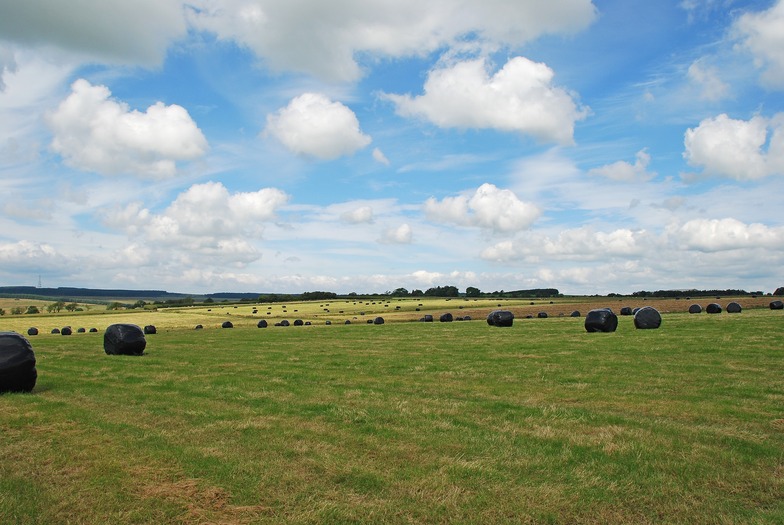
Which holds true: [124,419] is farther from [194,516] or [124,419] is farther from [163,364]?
[163,364]

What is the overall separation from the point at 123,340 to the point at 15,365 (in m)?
13.4

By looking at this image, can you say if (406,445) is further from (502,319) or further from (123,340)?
(502,319)

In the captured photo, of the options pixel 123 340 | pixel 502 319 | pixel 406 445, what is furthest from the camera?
pixel 502 319

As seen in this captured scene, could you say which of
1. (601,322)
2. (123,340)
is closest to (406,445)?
(123,340)

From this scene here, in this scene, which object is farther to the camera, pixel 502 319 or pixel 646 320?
pixel 502 319

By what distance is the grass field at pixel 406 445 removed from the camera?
293 inches

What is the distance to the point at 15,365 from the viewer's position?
1641 centimetres

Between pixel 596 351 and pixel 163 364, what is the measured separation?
790 inches

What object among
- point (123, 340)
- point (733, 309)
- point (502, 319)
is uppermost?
point (733, 309)

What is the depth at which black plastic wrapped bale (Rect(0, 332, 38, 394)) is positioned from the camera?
1628cm

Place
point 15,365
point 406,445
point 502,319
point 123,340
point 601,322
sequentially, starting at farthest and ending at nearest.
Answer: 1. point 502,319
2. point 601,322
3. point 123,340
4. point 15,365
5. point 406,445

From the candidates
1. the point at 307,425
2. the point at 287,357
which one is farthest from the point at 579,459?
the point at 287,357

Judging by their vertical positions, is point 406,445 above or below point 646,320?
below

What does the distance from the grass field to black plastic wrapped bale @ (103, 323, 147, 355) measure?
8952 mm
